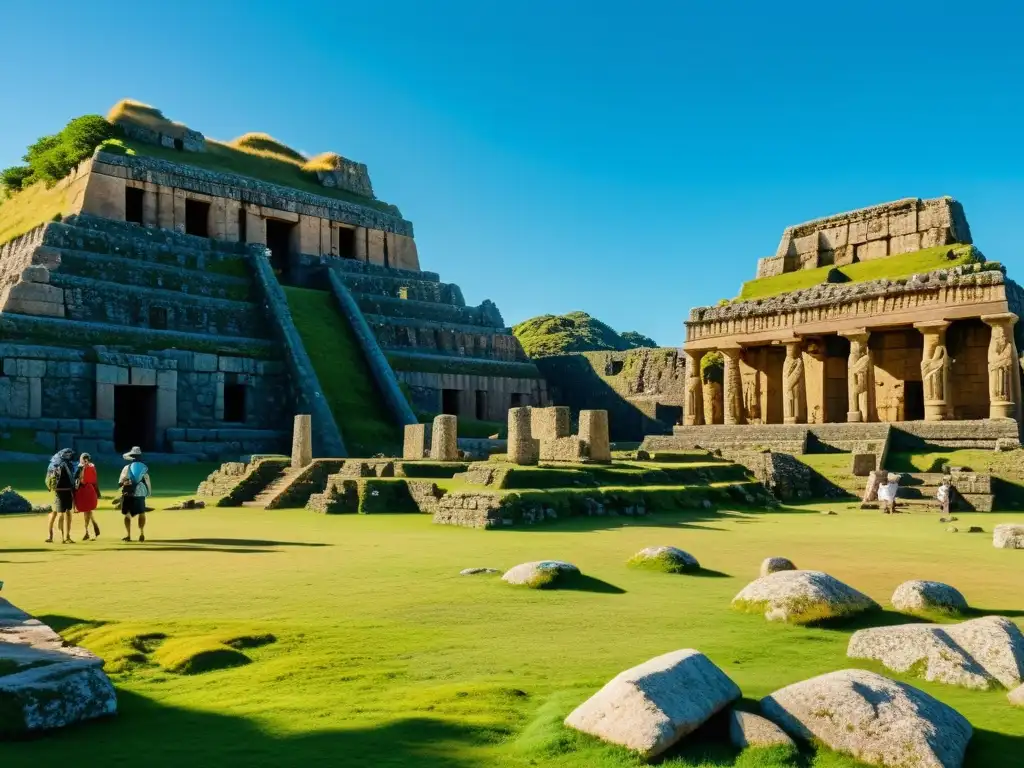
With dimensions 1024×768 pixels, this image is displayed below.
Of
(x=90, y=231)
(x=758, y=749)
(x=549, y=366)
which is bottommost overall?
(x=758, y=749)

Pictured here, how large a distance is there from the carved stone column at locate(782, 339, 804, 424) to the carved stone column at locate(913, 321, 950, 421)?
4366 mm

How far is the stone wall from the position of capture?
31281 mm

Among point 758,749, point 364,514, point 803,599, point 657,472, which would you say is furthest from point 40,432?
point 758,749

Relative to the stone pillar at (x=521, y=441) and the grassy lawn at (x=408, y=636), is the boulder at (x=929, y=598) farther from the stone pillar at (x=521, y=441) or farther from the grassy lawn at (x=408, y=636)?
the stone pillar at (x=521, y=441)

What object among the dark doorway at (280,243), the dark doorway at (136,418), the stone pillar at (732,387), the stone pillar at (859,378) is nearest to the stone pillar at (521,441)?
the stone pillar at (859,378)

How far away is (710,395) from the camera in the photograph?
3534 centimetres

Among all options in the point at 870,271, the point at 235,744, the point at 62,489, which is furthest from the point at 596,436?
the point at 235,744

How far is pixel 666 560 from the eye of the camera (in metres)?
10.5

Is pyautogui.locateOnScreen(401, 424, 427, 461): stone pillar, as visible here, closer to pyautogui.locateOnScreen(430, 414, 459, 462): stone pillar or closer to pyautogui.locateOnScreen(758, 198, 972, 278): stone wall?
pyautogui.locateOnScreen(430, 414, 459, 462): stone pillar

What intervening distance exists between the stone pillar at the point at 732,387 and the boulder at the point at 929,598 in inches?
994

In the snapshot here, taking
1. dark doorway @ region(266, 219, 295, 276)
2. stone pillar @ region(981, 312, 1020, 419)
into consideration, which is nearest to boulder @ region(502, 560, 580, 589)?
stone pillar @ region(981, 312, 1020, 419)

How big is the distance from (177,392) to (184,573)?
815 inches

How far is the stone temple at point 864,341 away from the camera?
85.9ft

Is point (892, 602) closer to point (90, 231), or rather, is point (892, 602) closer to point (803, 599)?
point (803, 599)
